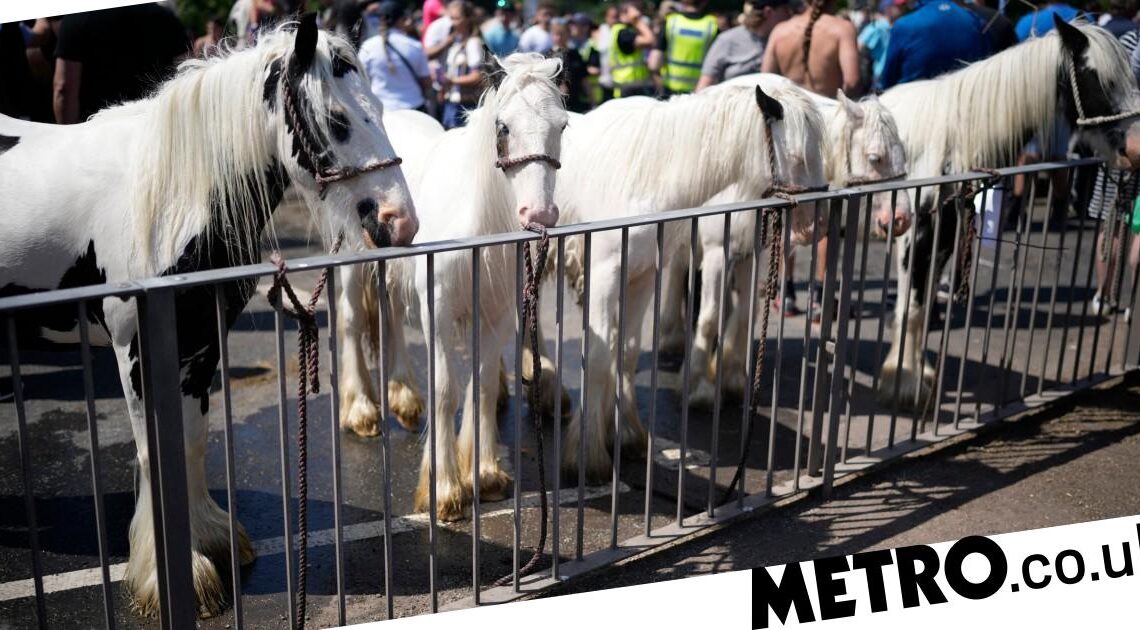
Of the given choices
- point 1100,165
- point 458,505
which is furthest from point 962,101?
point 458,505

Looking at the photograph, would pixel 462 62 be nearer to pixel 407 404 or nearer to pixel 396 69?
pixel 396 69

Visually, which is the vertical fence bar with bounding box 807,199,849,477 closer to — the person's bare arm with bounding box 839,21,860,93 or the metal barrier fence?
the metal barrier fence

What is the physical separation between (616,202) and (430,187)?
0.89 metres

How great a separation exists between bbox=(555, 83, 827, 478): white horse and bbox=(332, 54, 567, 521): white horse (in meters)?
0.52

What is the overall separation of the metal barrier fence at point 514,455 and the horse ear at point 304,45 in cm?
68

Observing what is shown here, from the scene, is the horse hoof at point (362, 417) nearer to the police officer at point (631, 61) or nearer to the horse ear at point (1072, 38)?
the horse ear at point (1072, 38)

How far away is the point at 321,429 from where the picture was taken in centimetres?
538

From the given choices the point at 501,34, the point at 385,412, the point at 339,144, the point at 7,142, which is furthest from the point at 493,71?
the point at 501,34

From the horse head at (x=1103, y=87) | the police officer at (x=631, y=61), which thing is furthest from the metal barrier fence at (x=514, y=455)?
the police officer at (x=631, y=61)

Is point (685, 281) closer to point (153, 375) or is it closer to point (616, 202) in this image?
point (616, 202)

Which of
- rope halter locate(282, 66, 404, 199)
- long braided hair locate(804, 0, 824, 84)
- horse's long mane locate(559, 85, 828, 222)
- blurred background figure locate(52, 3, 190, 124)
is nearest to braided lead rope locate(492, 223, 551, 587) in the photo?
rope halter locate(282, 66, 404, 199)

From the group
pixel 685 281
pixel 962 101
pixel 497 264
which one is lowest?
pixel 685 281

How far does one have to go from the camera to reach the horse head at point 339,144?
10.5ft

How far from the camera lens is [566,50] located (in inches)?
184
